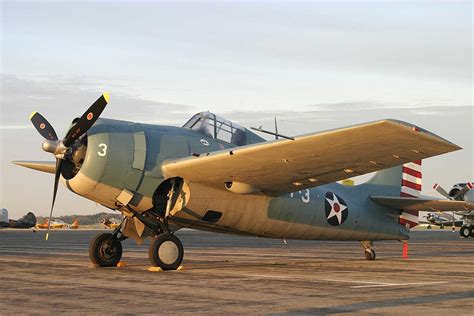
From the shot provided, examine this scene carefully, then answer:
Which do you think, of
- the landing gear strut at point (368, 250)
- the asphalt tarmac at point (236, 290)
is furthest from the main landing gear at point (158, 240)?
the landing gear strut at point (368, 250)

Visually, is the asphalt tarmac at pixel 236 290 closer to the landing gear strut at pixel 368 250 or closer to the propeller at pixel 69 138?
the propeller at pixel 69 138

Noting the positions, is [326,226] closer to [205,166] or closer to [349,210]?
[349,210]

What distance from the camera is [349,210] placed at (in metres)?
18.1

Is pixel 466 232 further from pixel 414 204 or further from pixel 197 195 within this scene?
pixel 197 195

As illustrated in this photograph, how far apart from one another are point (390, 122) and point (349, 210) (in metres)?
7.06

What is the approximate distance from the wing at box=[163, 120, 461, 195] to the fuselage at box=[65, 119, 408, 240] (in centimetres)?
41

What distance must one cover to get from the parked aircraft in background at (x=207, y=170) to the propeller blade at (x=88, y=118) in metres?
0.02

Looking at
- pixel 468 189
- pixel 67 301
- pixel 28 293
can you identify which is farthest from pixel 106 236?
pixel 468 189

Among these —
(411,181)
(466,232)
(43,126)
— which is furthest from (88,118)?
(466,232)

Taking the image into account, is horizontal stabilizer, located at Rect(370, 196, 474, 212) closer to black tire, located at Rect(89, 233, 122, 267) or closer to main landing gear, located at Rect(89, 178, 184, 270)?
main landing gear, located at Rect(89, 178, 184, 270)

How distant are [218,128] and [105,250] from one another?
12.5ft

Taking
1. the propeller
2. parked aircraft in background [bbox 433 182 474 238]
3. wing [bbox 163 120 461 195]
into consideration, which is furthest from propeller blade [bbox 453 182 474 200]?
the propeller

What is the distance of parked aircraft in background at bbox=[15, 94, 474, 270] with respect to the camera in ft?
43.6

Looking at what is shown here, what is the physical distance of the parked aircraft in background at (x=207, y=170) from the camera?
13.3 m
